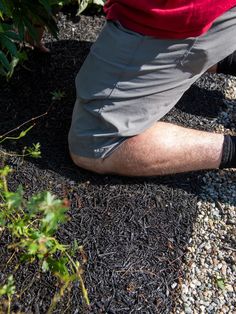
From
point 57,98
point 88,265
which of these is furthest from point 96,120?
point 88,265

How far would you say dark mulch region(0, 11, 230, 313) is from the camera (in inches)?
79.4

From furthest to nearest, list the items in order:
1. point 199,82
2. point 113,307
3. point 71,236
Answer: point 199,82 → point 71,236 → point 113,307

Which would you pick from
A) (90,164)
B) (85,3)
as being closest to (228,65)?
(85,3)

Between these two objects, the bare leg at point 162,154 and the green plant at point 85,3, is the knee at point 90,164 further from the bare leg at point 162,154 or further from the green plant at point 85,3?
the green plant at point 85,3

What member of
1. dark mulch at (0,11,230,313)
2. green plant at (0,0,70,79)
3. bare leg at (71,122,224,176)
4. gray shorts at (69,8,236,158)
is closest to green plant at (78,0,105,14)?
dark mulch at (0,11,230,313)

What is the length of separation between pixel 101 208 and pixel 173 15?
76 cm

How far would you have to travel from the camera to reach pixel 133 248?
7.16 feet

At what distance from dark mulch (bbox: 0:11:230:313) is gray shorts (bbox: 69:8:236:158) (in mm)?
160

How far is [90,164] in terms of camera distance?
7.91 ft

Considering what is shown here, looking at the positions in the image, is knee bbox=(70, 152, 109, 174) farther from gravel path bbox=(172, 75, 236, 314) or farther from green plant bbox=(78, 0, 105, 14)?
green plant bbox=(78, 0, 105, 14)

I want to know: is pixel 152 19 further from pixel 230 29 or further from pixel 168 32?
pixel 230 29

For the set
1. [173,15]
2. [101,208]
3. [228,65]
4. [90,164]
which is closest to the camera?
[173,15]

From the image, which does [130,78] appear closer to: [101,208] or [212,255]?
[101,208]

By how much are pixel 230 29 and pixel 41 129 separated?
2.89 ft
